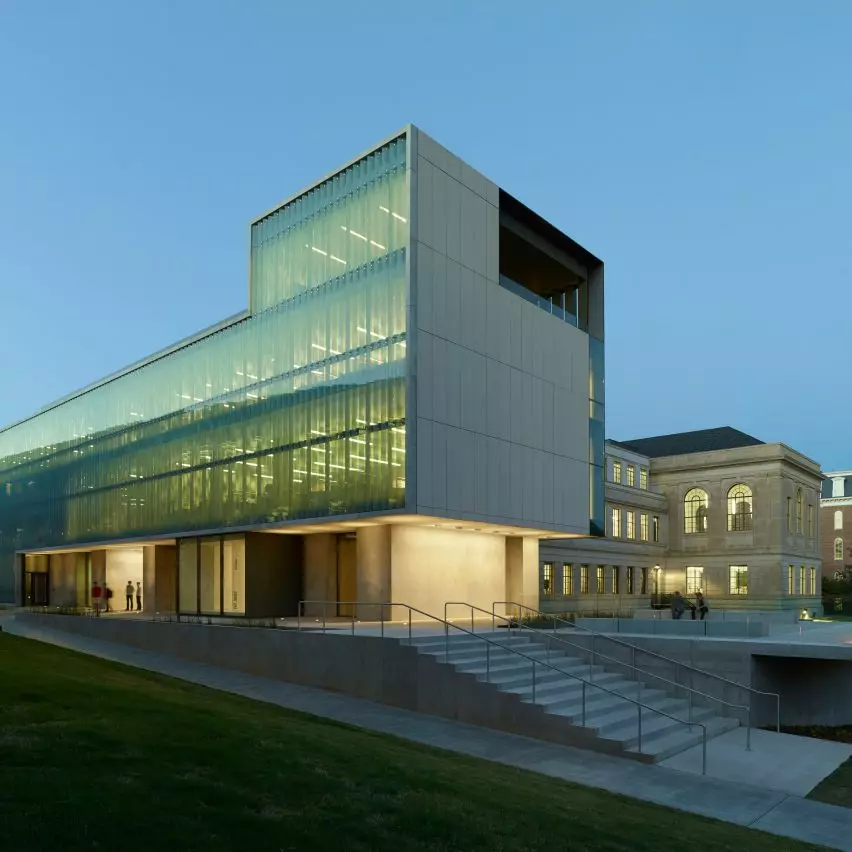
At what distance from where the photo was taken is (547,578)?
57.9 m

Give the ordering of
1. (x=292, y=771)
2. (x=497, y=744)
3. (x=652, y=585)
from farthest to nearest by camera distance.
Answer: (x=652, y=585) → (x=497, y=744) → (x=292, y=771)

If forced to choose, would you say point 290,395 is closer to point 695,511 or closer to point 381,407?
point 381,407

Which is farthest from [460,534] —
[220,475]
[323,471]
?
[220,475]

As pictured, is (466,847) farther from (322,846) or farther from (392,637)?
(392,637)

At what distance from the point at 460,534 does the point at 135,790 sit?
27.4 m

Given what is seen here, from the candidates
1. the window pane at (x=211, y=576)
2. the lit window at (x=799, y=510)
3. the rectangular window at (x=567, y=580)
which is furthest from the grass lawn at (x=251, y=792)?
the lit window at (x=799, y=510)

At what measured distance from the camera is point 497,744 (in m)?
19.8

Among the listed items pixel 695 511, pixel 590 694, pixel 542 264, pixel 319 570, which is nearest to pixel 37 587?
pixel 319 570

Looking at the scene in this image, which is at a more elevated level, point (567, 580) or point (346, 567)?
point (346, 567)

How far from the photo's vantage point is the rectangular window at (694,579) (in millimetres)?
71375

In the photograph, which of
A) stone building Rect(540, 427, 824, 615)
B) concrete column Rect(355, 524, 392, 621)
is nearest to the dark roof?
stone building Rect(540, 427, 824, 615)

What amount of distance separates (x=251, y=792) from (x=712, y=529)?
215 ft

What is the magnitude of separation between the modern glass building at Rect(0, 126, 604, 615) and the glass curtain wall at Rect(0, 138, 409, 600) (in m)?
0.09

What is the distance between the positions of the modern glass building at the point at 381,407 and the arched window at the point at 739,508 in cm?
3236
